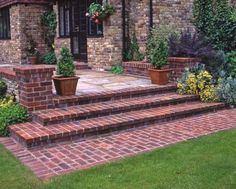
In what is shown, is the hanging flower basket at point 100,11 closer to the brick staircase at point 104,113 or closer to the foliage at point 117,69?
the foliage at point 117,69

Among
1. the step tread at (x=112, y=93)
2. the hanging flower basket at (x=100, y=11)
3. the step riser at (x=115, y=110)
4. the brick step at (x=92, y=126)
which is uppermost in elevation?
the hanging flower basket at (x=100, y=11)

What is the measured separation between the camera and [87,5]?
1190cm

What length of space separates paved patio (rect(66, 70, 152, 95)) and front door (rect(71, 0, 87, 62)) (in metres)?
2.23

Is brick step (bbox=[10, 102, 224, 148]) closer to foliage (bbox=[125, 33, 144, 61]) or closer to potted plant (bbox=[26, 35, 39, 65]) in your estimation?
foliage (bbox=[125, 33, 144, 61])

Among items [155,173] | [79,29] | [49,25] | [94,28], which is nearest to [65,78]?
[155,173]

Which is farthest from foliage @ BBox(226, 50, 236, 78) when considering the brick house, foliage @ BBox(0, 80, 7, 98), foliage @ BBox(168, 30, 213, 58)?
foliage @ BBox(0, 80, 7, 98)

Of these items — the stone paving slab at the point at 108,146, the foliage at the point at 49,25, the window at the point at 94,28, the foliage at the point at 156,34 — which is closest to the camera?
the stone paving slab at the point at 108,146

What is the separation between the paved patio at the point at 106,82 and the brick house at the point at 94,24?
1.12 metres

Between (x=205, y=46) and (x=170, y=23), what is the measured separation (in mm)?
2310

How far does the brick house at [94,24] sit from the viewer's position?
424 inches

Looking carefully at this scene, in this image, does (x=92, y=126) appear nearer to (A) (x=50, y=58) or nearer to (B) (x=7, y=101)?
(B) (x=7, y=101)

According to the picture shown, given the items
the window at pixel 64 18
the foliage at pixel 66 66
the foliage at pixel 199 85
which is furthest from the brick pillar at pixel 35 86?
the window at pixel 64 18

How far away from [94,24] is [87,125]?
6008 millimetres

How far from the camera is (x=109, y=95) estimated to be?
7289 mm
